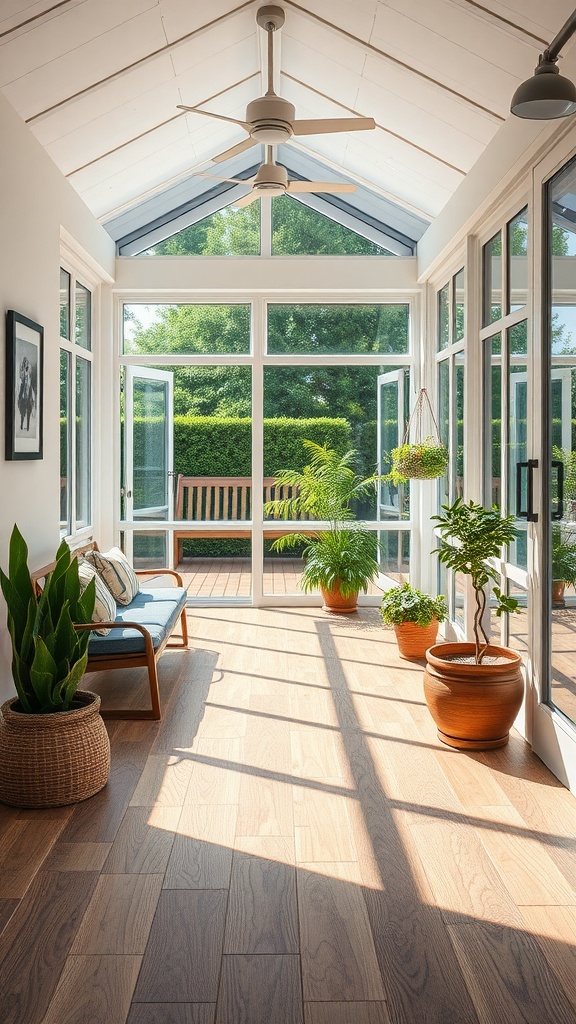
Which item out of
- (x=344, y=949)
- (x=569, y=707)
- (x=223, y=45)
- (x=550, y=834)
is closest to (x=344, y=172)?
(x=223, y=45)

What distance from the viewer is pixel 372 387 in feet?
24.0

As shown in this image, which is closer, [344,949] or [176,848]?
[344,949]

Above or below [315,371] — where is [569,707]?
below

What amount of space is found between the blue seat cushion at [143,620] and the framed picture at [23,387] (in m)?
1.00

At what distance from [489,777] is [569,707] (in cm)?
42

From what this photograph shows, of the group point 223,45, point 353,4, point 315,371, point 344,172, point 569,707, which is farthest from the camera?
point 315,371

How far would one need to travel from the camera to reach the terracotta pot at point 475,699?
3.69m

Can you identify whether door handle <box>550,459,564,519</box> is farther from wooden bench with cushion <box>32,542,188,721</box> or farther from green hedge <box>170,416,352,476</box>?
green hedge <box>170,416,352,476</box>

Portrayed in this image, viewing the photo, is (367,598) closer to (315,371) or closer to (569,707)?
(315,371)

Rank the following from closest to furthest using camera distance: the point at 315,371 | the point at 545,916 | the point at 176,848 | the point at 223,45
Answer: the point at 545,916
the point at 176,848
the point at 223,45
the point at 315,371

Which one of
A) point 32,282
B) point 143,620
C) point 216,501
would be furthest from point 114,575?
point 216,501

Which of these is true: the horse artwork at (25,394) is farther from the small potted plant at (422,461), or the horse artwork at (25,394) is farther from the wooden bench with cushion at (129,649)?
the small potted plant at (422,461)

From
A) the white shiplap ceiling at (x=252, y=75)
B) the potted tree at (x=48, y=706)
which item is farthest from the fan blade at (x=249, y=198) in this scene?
the potted tree at (x=48, y=706)

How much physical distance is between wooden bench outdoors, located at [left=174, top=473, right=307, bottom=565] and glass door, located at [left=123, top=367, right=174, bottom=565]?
0.11 metres
